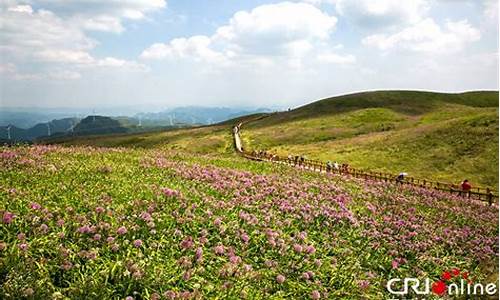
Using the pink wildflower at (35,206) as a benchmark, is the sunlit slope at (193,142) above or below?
below

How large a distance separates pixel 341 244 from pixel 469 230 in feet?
27.1

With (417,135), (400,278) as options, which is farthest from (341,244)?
(417,135)

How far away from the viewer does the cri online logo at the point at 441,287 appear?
13430 mm

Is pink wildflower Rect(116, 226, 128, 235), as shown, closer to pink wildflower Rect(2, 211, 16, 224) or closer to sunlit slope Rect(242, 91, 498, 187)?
pink wildflower Rect(2, 211, 16, 224)

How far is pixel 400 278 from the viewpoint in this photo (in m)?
14.2

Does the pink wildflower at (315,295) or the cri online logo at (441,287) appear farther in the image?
the cri online logo at (441,287)

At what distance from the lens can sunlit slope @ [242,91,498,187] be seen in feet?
203

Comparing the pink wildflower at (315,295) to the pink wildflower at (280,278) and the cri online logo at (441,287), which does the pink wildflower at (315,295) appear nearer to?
the pink wildflower at (280,278)

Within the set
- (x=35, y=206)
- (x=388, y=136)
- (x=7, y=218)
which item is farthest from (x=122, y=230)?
(x=388, y=136)

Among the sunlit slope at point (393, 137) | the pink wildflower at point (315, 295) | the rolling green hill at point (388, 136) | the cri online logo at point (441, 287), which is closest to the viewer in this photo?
the pink wildflower at point (315, 295)

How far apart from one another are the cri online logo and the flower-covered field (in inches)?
13.0

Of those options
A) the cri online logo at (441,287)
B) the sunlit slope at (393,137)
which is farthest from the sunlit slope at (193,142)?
the cri online logo at (441,287)

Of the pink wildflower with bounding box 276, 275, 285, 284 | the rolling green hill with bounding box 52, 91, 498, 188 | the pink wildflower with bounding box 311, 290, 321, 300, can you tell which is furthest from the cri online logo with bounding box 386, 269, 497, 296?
the rolling green hill with bounding box 52, 91, 498, 188

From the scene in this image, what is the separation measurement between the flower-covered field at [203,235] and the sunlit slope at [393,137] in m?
41.3
